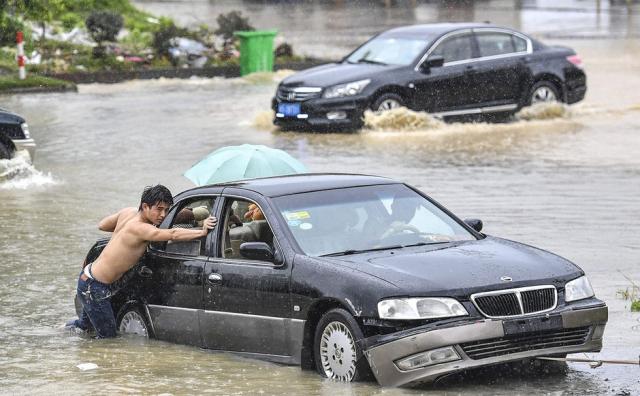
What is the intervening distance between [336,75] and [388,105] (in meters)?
0.97

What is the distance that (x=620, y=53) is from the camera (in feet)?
129

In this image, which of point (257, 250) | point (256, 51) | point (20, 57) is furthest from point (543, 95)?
point (257, 250)

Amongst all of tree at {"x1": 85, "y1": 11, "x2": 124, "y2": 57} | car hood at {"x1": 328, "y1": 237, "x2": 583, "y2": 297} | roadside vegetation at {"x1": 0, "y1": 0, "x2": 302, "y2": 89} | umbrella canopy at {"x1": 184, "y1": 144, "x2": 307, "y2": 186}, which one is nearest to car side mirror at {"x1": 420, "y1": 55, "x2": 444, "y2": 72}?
roadside vegetation at {"x1": 0, "y1": 0, "x2": 302, "y2": 89}

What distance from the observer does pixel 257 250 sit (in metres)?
10.1

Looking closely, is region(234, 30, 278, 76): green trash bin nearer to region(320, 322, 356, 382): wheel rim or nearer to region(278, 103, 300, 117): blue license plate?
region(278, 103, 300, 117): blue license plate

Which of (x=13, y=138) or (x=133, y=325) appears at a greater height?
(x=13, y=138)

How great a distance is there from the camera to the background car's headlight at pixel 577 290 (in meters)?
9.60

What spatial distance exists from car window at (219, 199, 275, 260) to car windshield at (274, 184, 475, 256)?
9.1 inches

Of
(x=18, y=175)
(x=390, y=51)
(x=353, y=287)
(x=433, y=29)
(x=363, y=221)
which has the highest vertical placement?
(x=433, y=29)

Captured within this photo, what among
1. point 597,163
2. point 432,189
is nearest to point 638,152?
point 597,163

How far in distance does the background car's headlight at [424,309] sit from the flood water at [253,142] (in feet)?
1.50

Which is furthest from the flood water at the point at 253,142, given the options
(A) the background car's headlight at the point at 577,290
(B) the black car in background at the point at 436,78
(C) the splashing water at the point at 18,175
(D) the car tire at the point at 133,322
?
(A) the background car's headlight at the point at 577,290

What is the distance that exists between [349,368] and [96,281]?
2.84m

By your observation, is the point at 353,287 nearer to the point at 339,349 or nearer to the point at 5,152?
the point at 339,349
